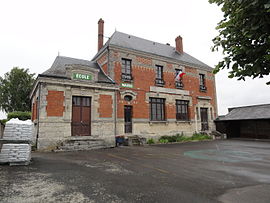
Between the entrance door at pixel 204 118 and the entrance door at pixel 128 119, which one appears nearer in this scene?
the entrance door at pixel 128 119

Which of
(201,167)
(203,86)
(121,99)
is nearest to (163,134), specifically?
(121,99)

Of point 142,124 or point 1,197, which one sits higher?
point 142,124

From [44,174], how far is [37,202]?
6.34 feet

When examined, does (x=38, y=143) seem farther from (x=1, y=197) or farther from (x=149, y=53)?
(x=149, y=53)

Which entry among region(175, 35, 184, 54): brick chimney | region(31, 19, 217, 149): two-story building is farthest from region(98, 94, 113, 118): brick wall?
region(175, 35, 184, 54): brick chimney

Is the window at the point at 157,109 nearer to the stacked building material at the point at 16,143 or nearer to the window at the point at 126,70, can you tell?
the window at the point at 126,70

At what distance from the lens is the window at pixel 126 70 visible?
13.4 metres

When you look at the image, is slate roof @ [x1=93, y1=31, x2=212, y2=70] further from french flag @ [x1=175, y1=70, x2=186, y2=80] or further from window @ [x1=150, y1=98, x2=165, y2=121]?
window @ [x1=150, y1=98, x2=165, y2=121]

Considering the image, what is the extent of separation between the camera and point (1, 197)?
10.2 feet

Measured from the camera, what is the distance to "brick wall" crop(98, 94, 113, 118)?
38.3ft

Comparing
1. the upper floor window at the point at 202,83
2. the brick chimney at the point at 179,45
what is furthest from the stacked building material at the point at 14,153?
the brick chimney at the point at 179,45

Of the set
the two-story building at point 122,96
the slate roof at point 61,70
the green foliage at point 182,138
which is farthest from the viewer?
the green foliage at point 182,138

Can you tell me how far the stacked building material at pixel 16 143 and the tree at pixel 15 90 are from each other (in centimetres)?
2094

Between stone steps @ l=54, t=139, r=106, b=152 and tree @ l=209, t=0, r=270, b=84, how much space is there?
905 centimetres
